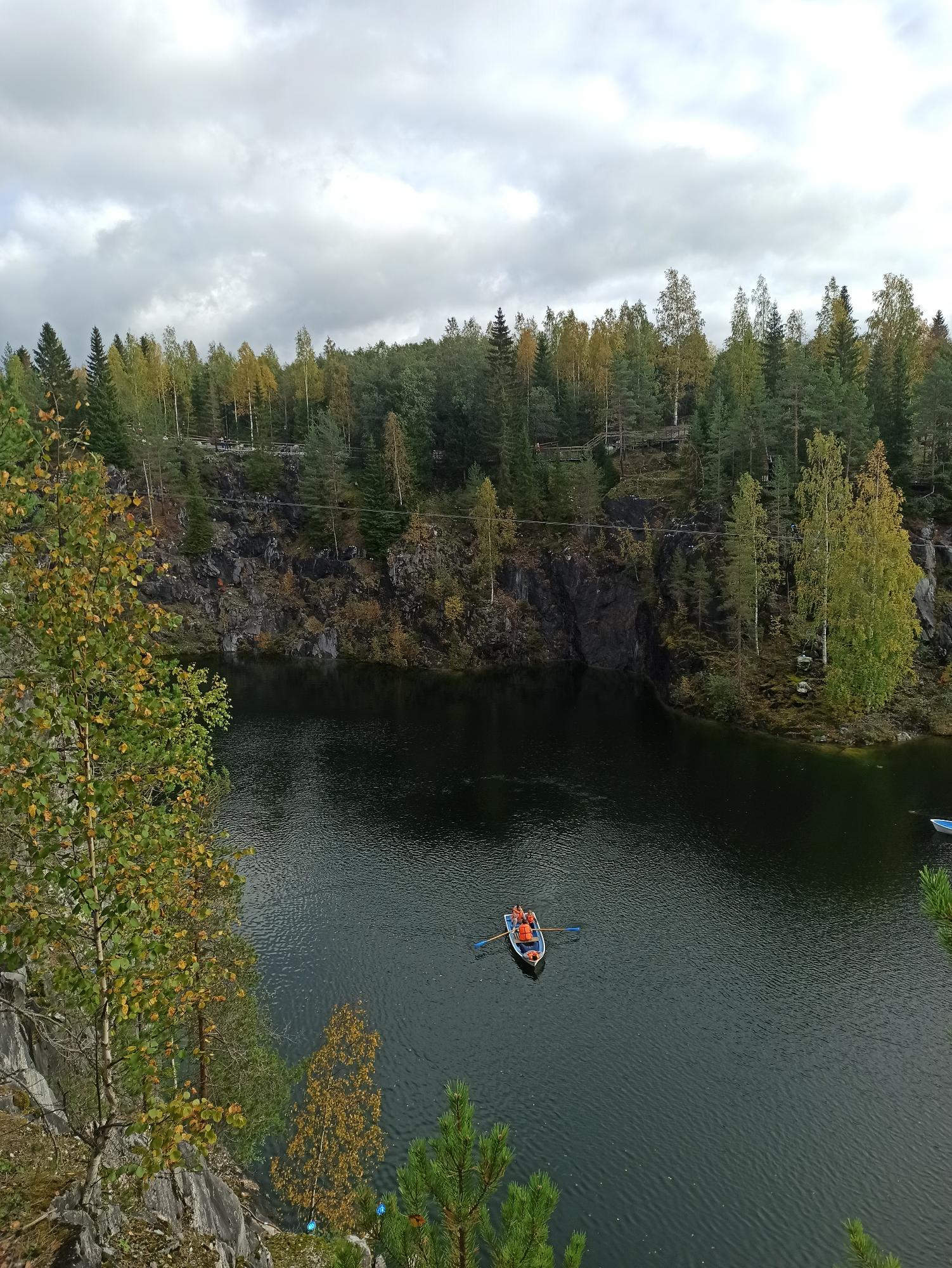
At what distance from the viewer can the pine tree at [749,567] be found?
212 ft

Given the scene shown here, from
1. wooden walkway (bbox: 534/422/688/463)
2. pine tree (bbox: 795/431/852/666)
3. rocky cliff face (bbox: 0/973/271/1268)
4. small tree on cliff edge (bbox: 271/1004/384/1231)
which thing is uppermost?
wooden walkway (bbox: 534/422/688/463)

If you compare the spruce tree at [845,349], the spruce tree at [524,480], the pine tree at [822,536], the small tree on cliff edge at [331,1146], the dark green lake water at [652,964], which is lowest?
the dark green lake water at [652,964]

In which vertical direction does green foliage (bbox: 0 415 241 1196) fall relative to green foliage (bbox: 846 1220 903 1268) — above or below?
above

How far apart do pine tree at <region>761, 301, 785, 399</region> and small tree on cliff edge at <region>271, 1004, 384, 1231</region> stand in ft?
271

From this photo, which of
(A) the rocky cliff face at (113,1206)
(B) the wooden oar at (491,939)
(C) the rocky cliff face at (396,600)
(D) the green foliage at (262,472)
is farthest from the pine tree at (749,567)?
(D) the green foliage at (262,472)

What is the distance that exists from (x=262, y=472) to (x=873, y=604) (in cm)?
7946

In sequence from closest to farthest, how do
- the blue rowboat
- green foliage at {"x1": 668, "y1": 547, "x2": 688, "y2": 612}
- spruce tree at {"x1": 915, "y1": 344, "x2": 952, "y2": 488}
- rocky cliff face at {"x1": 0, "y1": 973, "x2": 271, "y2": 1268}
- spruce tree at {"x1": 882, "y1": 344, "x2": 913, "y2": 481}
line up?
rocky cliff face at {"x1": 0, "y1": 973, "x2": 271, "y2": 1268} → the blue rowboat → spruce tree at {"x1": 915, "y1": 344, "x2": 952, "y2": 488} → spruce tree at {"x1": 882, "y1": 344, "x2": 913, "y2": 481} → green foliage at {"x1": 668, "y1": 547, "x2": 688, "y2": 612}

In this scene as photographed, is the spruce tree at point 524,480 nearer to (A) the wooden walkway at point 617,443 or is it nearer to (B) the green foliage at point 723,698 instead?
(A) the wooden walkway at point 617,443

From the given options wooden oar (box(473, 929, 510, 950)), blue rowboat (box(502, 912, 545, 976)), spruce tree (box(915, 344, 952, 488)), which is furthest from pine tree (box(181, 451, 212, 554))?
spruce tree (box(915, 344, 952, 488))

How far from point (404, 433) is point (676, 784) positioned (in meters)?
65.5

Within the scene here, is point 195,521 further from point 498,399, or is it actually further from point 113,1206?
point 113,1206

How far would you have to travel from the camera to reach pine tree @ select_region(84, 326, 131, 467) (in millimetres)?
93312

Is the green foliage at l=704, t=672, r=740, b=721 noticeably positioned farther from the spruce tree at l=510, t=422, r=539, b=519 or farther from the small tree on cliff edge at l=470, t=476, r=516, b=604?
the spruce tree at l=510, t=422, r=539, b=519

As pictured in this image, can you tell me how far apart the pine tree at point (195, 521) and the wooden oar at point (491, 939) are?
78653 mm
